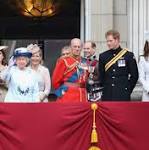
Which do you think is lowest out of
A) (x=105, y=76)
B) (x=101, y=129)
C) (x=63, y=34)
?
(x=101, y=129)

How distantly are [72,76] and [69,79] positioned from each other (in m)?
0.06

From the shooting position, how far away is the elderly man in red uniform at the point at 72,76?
31.7ft

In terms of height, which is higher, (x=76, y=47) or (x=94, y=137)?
(x=76, y=47)

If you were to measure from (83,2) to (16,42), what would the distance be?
6.52 feet

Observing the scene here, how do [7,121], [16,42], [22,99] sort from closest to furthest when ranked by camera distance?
[7,121] → [22,99] → [16,42]

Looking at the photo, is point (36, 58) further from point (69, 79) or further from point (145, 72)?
point (145, 72)

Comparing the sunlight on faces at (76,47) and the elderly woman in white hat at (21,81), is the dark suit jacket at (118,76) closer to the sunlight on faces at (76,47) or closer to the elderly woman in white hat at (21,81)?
the sunlight on faces at (76,47)

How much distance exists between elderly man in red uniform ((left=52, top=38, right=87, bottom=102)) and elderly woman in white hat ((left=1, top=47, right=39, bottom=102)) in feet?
1.63

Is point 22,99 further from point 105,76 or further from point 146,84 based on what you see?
point 146,84

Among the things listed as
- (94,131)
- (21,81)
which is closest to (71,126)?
(94,131)

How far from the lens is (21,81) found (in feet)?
30.2

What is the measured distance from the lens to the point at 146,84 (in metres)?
10.1

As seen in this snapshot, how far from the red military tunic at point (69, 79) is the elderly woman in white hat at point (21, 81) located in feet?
1.60

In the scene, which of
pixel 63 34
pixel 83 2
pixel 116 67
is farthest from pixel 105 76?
pixel 63 34
